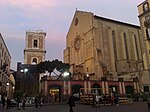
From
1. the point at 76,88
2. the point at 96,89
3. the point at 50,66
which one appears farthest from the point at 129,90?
the point at 50,66

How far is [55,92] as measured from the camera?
1638 inches

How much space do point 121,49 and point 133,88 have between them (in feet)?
67.2

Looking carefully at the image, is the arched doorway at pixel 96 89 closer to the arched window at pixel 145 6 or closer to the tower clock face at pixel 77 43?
the arched window at pixel 145 6

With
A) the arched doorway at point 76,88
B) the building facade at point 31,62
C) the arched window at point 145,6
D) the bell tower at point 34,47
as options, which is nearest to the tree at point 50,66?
the building facade at point 31,62

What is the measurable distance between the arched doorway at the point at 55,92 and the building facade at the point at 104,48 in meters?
13.5

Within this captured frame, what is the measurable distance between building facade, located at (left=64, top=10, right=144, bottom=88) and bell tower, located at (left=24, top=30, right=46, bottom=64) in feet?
39.5

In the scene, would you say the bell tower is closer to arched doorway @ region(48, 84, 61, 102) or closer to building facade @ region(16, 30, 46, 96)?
building facade @ region(16, 30, 46, 96)

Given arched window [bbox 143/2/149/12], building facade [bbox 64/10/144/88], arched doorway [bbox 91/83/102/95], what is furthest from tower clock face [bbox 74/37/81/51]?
arched window [bbox 143/2/149/12]

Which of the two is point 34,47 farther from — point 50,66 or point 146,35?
point 146,35

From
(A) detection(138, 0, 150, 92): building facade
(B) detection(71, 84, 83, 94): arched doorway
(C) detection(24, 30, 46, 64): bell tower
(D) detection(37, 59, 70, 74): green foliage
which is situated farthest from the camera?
(C) detection(24, 30, 46, 64): bell tower

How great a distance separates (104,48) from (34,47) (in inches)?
1061

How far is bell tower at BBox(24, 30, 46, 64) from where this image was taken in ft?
228

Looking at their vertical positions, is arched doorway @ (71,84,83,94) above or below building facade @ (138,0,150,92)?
below

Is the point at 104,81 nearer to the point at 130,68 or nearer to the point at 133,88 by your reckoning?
the point at 133,88
